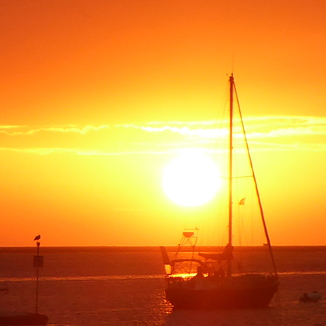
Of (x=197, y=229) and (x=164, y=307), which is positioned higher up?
(x=197, y=229)

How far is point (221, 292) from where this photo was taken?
69062 millimetres

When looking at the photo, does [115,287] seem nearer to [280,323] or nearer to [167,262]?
[167,262]

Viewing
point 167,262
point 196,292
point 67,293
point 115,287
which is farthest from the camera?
point 115,287

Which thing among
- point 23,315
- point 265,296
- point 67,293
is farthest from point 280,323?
point 67,293

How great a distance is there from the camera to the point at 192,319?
66188 millimetres

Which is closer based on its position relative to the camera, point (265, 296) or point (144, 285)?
point (265, 296)

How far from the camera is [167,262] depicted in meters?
74.4

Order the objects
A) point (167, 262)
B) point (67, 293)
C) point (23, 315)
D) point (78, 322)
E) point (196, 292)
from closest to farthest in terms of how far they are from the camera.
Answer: point (23, 315) → point (78, 322) → point (196, 292) → point (167, 262) → point (67, 293)

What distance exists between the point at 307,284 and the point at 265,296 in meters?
50.9

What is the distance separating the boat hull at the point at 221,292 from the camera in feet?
226

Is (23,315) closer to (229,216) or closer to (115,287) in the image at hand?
(229,216)

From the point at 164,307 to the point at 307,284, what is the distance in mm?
46641

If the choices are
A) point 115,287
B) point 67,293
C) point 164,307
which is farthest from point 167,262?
point 115,287

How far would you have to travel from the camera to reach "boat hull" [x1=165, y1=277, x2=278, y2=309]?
68.9 m
